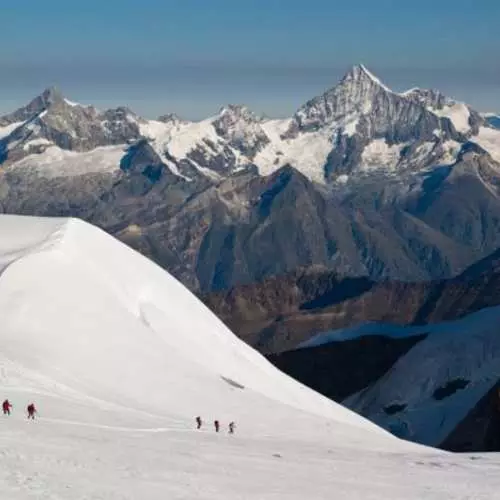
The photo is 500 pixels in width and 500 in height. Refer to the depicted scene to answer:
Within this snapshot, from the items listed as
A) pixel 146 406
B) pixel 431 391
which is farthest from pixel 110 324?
pixel 431 391

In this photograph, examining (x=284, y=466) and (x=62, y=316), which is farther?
(x=62, y=316)

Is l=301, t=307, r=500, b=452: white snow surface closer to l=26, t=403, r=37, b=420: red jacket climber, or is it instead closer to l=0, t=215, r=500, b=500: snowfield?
l=0, t=215, r=500, b=500: snowfield

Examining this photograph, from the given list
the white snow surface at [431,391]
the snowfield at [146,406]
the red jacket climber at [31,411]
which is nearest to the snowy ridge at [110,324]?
the snowfield at [146,406]

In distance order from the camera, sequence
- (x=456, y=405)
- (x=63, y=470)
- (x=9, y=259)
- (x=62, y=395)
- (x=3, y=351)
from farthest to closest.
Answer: (x=456, y=405)
(x=9, y=259)
(x=3, y=351)
(x=62, y=395)
(x=63, y=470)

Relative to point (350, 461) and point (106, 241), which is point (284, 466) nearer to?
point (350, 461)

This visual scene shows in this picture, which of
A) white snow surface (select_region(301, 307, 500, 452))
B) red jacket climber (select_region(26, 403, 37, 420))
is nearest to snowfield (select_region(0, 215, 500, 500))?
red jacket climber (select_region(26, 403, 37, 420))

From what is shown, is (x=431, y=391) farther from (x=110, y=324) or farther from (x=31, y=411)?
(x=31, y=411)

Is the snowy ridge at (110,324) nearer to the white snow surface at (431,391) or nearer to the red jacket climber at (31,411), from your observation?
the red jacket climber at (31,411)

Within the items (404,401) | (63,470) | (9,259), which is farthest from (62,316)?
(404,401)
